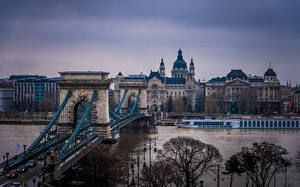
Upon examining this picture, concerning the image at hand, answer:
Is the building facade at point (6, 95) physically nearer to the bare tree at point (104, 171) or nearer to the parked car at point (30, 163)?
the bare tree at point (104, 171)

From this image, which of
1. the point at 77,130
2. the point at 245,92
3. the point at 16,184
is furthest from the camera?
the point at 245,92

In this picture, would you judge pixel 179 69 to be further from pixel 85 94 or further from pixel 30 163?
pixel 30 163

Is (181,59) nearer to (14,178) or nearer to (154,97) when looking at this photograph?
(154,97)

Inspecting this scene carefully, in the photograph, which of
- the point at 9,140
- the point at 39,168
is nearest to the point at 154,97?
the point at 9,140

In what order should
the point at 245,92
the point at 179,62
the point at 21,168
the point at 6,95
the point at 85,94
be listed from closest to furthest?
the point at 21,168
the point at 85,94
the point at 245,92
the point at 6,95
the point at 179,62

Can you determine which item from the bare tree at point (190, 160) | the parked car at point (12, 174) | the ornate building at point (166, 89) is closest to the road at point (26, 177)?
the parked car at point (12, 174)

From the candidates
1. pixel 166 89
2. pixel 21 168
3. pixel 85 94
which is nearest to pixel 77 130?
pixel 21 168
